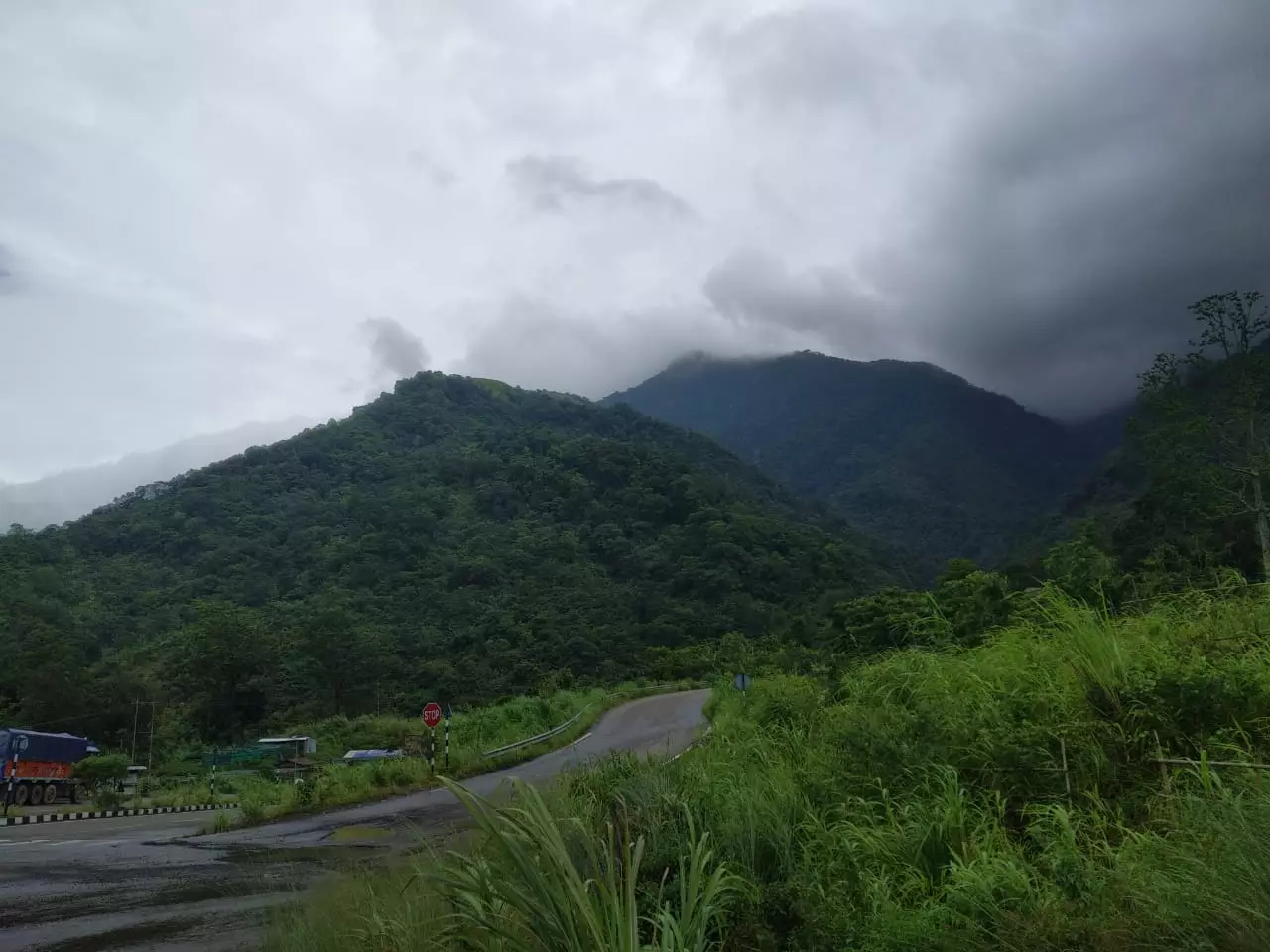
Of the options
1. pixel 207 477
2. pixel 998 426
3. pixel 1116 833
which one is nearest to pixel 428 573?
pixel 207 477

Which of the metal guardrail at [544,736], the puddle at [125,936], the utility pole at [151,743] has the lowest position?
the utility pole at [151,743]

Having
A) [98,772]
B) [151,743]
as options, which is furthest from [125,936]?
[151,743]

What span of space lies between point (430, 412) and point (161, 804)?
258ft

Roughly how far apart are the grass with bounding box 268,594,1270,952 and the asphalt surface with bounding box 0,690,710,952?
2.04 feet

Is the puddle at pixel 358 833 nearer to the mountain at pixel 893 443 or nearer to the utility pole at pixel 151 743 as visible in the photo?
the utility pole at pixel 151 743

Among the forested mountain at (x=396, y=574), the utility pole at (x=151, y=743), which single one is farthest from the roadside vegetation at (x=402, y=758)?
the forested mountain at (x=396, y=574)

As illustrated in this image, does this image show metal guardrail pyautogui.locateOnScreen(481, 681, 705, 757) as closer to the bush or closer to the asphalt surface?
the asphalt surface

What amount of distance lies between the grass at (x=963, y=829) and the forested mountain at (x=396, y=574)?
42828mm

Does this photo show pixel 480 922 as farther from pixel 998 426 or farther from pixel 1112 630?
pixel 998 426

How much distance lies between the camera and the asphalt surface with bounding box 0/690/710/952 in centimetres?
742

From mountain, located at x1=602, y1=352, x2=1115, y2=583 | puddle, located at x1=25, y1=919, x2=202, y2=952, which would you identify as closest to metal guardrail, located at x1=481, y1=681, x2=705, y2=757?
puddle, located at x1=25, y1=919, x2=202, y2=952

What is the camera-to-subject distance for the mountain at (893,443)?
92.7 meters

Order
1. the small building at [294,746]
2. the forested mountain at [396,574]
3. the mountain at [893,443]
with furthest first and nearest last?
the mountain at [893,443] → the forested mountain at [396,574] → the small building at [294,746]

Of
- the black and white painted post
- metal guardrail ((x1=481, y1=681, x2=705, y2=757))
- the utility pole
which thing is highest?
the black and white painted post
